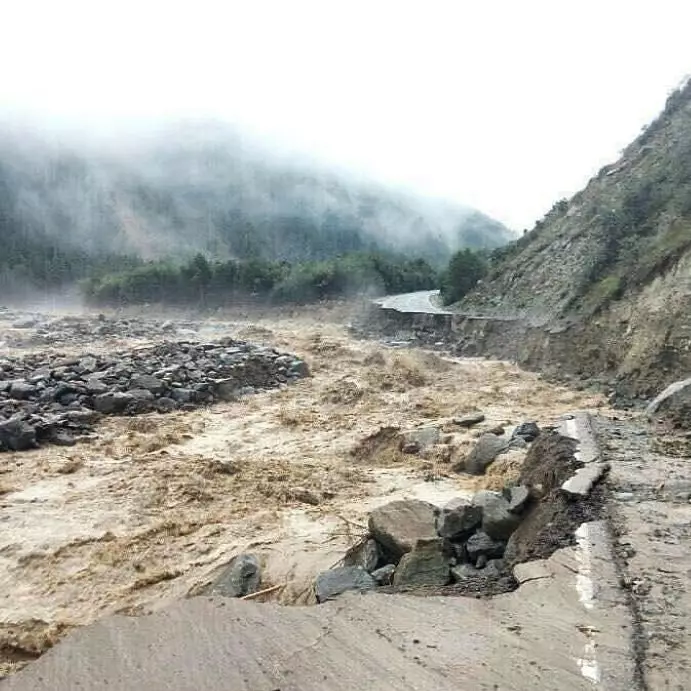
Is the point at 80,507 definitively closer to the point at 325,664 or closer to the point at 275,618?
the point at 275,618

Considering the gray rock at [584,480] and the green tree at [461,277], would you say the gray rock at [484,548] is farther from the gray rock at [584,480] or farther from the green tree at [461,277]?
the green tree at [461,277]

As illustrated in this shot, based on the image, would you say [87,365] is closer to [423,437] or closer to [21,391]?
[21,391]

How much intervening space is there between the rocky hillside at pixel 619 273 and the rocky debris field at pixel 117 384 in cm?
783

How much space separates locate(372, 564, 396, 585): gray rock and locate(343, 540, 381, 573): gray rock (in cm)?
18

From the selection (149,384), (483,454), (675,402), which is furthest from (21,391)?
(675,402)

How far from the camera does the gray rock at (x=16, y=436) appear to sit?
34.7 feet

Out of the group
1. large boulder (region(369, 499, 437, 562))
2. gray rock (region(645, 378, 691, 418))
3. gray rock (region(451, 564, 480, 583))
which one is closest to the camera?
gray rock (region(451, 564, 480, 583))

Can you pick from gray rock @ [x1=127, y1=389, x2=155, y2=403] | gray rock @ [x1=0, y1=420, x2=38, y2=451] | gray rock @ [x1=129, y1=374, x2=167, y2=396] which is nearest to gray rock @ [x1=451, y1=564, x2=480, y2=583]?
gray rock @ [x1=0, y1=420, x2=38, y2=451]

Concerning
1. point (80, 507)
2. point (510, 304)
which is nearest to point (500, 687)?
point (80, 507)

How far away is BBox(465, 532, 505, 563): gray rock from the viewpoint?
487cm

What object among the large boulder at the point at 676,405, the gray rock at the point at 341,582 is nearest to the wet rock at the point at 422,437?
the large boulder at the point at 676,405

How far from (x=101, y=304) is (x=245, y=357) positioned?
123 feet

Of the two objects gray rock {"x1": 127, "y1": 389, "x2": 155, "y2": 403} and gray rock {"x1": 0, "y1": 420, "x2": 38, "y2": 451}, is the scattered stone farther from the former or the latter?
gray rock {"x1": 0, "y1": 420, "x2": 38, "y2": 451}

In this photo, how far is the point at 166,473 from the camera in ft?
30.1
